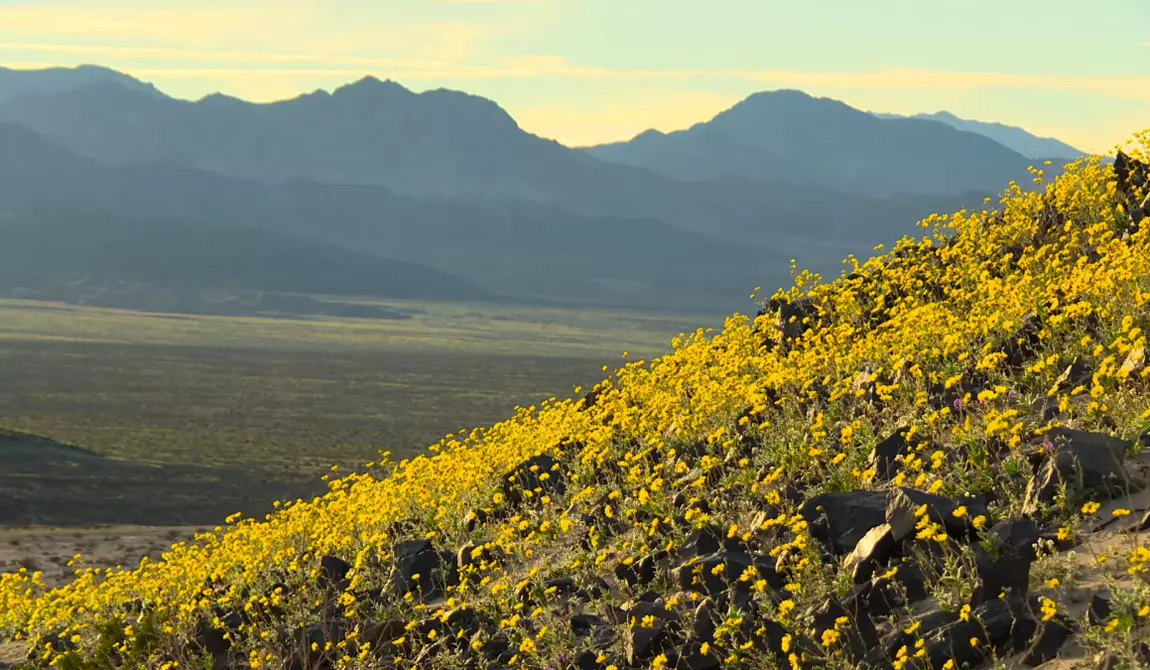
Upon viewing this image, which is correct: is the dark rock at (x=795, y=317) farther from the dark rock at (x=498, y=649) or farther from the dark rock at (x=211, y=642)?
the dark rock at (x=211, y=642)

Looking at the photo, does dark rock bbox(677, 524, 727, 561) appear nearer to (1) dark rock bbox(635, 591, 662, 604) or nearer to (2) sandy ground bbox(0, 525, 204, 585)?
(1) dark rock bbox(635, 591, 662, 604)

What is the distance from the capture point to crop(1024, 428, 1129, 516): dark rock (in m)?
6.69

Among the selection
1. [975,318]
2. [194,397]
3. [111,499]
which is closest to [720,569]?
[975,318]

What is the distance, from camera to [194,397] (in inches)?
2466

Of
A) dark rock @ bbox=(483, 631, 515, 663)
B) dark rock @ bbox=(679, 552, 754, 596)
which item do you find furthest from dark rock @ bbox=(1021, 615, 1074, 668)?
dark rock @ bbox=(483, 631, 515, 663)

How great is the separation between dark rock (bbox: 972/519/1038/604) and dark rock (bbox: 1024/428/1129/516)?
0.52 meters

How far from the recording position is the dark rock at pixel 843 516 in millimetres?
7242

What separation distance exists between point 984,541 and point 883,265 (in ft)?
25.2

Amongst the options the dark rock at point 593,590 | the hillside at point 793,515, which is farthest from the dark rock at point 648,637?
the dark rock at point 593,590

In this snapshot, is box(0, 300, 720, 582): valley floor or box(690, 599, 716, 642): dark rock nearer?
box(690, 599, 716, 642): dark rock

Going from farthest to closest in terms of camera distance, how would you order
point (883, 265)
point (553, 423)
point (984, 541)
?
point (883, 265) → point (553, 423) → point (984, 541)

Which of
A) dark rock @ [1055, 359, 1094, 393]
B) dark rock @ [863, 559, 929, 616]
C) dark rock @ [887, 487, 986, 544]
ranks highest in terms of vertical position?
dark rock @ [1055, 359, 1094, 393]

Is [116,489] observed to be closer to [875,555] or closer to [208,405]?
[208,405]

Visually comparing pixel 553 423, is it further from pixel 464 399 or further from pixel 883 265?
pixel 464 399
